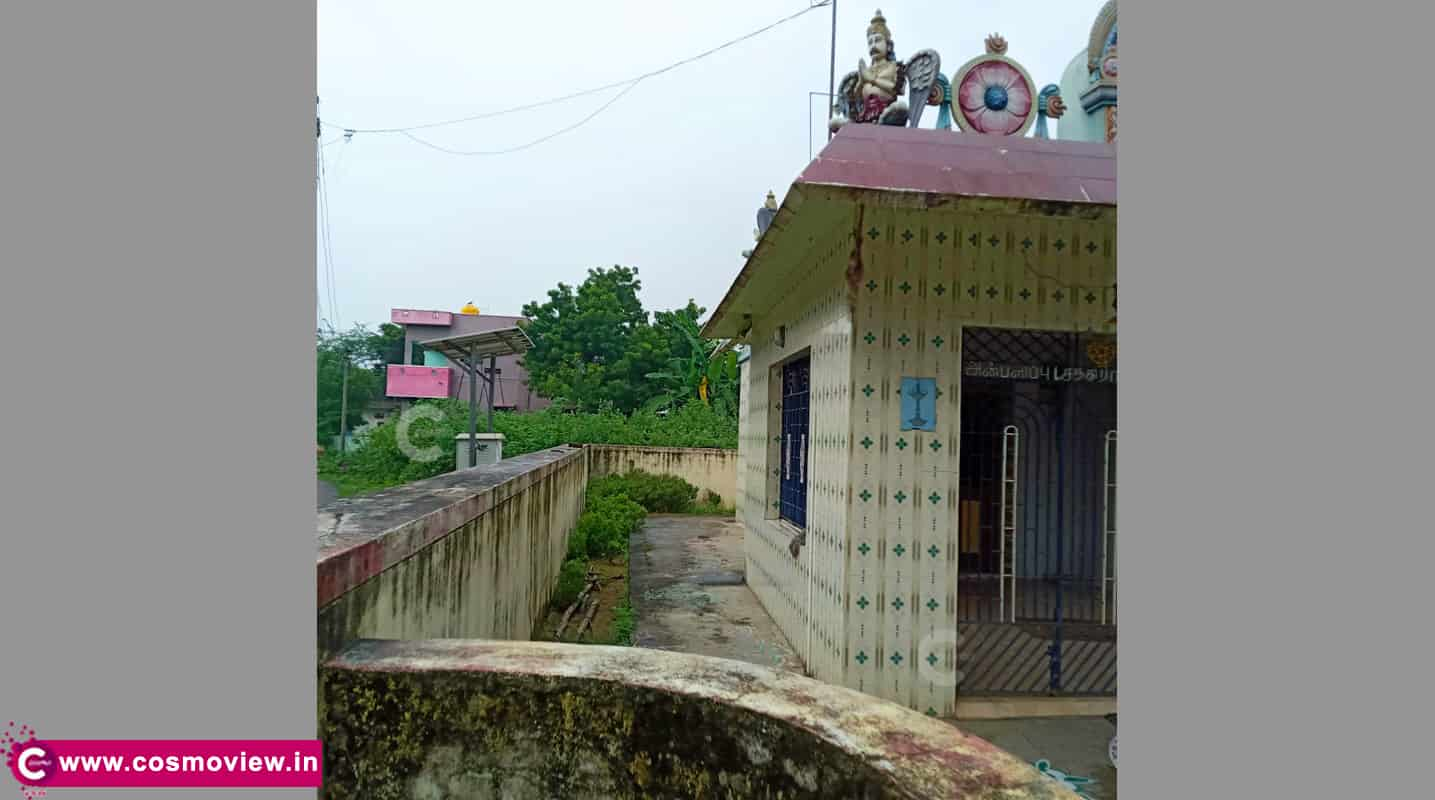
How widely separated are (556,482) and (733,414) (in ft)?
44.1

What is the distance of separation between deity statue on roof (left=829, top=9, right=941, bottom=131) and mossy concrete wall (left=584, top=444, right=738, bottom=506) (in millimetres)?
12060

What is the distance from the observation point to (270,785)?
1109 mm

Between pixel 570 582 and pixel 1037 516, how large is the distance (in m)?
4.61

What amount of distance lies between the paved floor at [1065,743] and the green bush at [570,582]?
4.10 m

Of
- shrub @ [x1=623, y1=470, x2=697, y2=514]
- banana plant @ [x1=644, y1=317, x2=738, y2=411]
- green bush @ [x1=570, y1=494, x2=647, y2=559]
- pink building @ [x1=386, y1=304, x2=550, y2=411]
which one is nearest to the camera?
Result: pink building @ [x1=386, y1=304, x2=550, y2=411]

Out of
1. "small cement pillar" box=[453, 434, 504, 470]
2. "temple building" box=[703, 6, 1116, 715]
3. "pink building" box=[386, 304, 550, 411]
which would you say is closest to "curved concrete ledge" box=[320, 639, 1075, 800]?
"pink building" box=[386, 304, 550, 411]

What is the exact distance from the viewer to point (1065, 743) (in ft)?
13.4

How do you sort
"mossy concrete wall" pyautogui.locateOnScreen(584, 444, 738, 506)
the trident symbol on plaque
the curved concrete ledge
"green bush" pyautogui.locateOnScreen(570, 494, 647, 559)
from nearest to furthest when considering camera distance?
the curved concrete ledge → the trident symbol on plaque → "green bush" pyautogui.locateOnScreen(570, 494, 647, 559) → "mossy concrete wall" pyautogui.locateOnScreen(584, 444, 738, 506)

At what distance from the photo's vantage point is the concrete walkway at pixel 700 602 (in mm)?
5652

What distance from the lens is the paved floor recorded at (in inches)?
145

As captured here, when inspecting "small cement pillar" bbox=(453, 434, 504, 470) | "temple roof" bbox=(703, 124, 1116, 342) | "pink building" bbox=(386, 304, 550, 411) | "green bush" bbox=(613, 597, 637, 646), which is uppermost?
"temple roof" bbox=(703, 124, 1116, 342)

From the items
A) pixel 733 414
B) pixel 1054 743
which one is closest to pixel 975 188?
pixel 1054 743

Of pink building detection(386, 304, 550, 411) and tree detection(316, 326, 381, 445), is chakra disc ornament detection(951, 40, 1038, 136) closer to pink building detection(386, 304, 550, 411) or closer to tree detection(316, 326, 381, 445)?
pink building detection(386, 304, 550, 411)

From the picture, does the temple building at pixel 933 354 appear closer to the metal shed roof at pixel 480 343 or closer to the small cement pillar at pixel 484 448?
the metal shed roof at pixel 480 343
